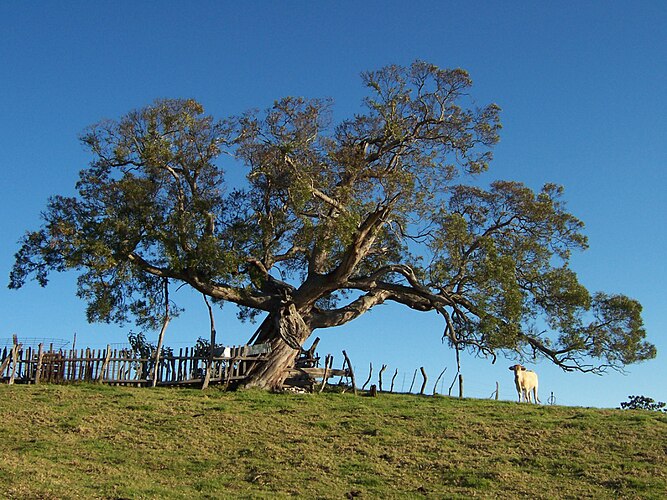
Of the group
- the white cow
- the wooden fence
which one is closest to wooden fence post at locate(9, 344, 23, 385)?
the wooden fence

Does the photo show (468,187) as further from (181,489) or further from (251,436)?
(181,489)

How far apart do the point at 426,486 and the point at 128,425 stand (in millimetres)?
7442

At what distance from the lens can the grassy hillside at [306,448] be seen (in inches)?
554

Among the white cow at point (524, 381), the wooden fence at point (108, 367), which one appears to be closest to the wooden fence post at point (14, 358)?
the wooden fence at point (108, 367)

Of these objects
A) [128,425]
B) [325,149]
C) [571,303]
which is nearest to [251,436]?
[128,425]

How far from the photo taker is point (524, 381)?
28.0m

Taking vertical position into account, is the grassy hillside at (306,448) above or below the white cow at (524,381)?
below

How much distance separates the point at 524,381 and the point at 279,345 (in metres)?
8.30

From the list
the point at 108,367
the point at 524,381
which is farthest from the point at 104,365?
the point at 524,381

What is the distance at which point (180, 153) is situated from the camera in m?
25.8

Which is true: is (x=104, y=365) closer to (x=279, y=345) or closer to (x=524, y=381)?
(x=279, y=345)

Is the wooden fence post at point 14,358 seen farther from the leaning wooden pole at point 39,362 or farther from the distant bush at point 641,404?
the distant bush at point 641,404

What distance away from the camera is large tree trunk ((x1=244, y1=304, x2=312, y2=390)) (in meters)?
25.8

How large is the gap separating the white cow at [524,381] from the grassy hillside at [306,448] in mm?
4351
